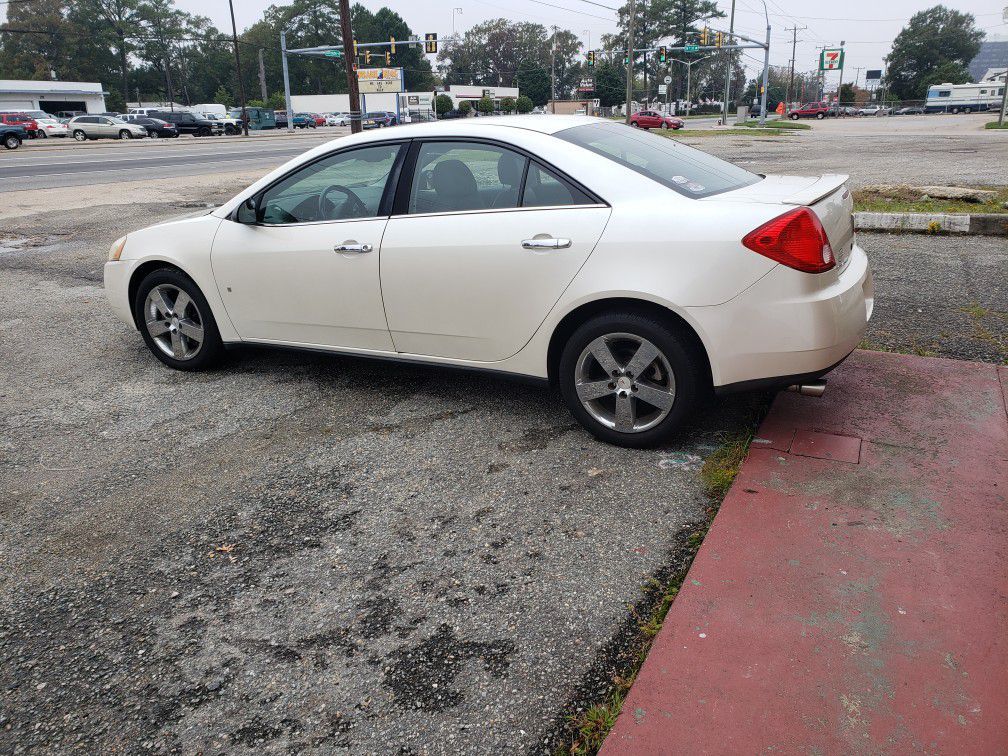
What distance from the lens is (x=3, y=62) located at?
9806cm

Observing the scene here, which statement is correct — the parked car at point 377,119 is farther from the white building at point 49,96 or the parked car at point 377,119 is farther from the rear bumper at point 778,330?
the rear bumper at point 778,330

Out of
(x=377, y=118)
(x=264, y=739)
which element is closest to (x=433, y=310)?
(x=264, y=739)

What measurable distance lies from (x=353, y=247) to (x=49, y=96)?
283 ft

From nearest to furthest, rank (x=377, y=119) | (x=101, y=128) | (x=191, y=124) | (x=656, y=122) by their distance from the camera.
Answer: (x=101, y=128)
(x=656, y=122)
(x=191, y=124)
(x=377, y=119)

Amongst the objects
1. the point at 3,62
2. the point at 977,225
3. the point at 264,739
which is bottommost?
the point at 264,739

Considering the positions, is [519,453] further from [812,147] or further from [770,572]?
[812,147]

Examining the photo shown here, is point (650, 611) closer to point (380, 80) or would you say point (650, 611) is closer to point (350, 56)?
point (350, 56)

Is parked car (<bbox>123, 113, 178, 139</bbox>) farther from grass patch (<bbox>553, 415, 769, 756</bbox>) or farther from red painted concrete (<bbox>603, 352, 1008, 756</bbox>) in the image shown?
red painted concrete (<bbox>603, 352, 1008, 756</bbox>)

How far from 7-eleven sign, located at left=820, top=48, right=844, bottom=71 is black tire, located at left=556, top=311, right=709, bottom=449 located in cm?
8427

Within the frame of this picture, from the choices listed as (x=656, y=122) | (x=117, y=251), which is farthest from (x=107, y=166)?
(x=656, y=122)

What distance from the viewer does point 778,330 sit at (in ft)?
11.1

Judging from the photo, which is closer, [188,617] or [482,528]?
[188,617]

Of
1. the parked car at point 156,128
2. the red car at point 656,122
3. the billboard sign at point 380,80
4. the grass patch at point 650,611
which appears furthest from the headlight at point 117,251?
the billboard sign at point 380,80

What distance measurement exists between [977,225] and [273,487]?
777 centimetres
